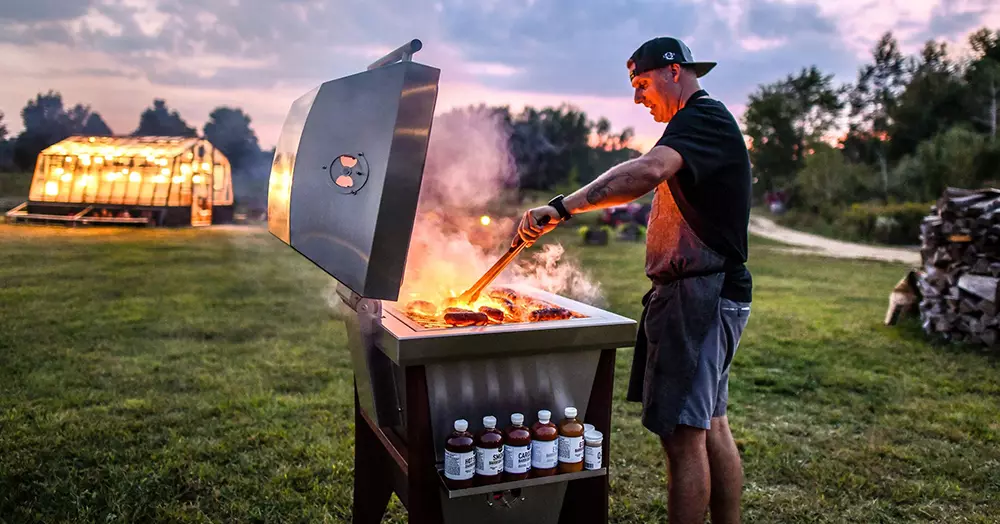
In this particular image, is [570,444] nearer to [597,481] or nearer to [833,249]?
[597,481]

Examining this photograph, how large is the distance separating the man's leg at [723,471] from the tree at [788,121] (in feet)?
118

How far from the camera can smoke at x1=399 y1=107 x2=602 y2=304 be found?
2717 millimetres

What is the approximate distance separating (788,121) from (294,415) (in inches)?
1554

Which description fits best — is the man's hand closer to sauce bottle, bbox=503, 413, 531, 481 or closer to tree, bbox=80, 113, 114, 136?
sauce bottle, bbox=503, 413, 531, 481

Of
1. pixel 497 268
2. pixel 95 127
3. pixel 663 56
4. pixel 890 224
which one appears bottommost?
pixel 497 268

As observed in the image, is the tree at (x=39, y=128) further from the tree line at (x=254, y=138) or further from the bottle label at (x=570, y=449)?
the bottle label at (x=570, y=449)

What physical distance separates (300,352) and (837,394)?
429 centimetres

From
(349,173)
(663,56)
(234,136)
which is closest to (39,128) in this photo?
(234,136)

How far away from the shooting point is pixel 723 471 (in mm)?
2352

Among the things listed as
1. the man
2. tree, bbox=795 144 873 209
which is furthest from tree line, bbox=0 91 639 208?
tree, bbox=795 144 873 209

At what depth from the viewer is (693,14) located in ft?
17.7

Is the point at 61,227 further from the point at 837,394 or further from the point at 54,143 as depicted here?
the point at 837,394

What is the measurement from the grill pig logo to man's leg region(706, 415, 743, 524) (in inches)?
59.7

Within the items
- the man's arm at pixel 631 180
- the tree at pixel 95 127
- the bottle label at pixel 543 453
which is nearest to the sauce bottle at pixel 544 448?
the bottle label at pixel 543 453
